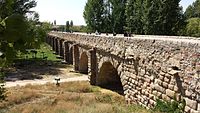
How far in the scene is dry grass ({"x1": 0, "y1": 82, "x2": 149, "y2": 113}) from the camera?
36.9 ft

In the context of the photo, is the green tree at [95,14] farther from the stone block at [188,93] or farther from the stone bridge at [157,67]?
the stone block at [188,93]

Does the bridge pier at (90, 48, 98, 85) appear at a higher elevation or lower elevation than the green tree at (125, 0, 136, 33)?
lower

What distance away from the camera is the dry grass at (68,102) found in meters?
11.2

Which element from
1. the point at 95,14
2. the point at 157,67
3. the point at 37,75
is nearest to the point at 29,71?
the point at 37,75

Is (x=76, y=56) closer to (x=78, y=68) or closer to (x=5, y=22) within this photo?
(x=78, y=68)

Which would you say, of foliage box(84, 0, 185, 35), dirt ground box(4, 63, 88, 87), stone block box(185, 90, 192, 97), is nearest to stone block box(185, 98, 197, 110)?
stone block box(185, 90, 192, 97)

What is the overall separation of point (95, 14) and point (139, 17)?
16.8 m

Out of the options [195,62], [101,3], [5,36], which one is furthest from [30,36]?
[101,3]

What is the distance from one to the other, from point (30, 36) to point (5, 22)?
0.25 metres

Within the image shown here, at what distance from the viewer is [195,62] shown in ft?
23.2

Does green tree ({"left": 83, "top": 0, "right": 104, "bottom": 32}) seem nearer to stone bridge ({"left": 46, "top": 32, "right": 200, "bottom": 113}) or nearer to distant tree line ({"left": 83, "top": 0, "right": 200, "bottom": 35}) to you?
distant tree line ({"left": 83, "top": 0, "right": 200, "bottom": 35})

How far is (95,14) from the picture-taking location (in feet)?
164

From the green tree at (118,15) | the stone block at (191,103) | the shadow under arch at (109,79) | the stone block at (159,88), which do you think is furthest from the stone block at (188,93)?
the green tree at (118,15)

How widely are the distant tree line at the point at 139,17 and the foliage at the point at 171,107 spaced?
2136 centimetres
